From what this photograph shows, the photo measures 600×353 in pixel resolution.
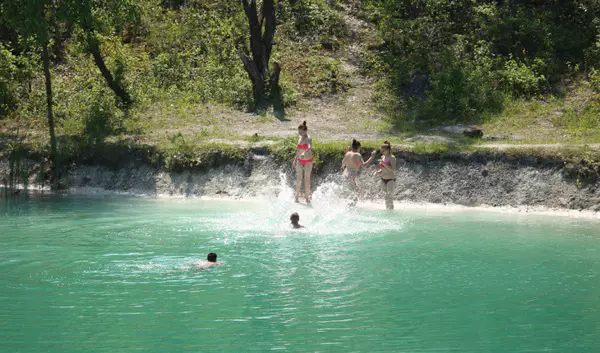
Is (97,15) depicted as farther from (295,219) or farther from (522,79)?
(522,79)

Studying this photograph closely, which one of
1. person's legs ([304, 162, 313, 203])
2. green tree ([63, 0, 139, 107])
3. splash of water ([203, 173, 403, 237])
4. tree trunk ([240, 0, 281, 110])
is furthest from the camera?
tree trunk ([240, 0, 281, 110])

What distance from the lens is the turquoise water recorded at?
872 centimetres

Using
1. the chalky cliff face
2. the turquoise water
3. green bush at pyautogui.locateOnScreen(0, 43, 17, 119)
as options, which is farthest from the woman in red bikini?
green bush at pyautogui.locateOnScreen(0, 43, 17, 119)

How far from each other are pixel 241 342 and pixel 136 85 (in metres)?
20.9

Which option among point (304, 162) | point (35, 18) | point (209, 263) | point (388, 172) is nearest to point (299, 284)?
point (209, 263)

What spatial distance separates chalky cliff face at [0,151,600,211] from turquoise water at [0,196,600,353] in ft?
Result: 5.72

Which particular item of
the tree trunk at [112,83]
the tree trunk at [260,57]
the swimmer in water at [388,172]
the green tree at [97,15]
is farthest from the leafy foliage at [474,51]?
the green tree at [97,15]

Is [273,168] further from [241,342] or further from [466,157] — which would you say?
[241,342]

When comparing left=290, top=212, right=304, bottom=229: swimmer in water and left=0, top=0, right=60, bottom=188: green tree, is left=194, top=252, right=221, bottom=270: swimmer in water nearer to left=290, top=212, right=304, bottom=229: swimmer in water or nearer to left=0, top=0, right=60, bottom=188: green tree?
left=290, top=212, right=304, bottom=229: swimmer in water

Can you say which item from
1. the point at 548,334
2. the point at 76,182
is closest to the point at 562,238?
the point at 548,334

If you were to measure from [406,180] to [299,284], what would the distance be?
10064 millimetres

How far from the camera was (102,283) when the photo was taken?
11000 millimetres

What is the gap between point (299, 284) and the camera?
11.0 meters

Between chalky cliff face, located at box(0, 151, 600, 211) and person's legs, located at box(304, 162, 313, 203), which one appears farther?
person's legs, located at box(304, 162, 313, 203)
